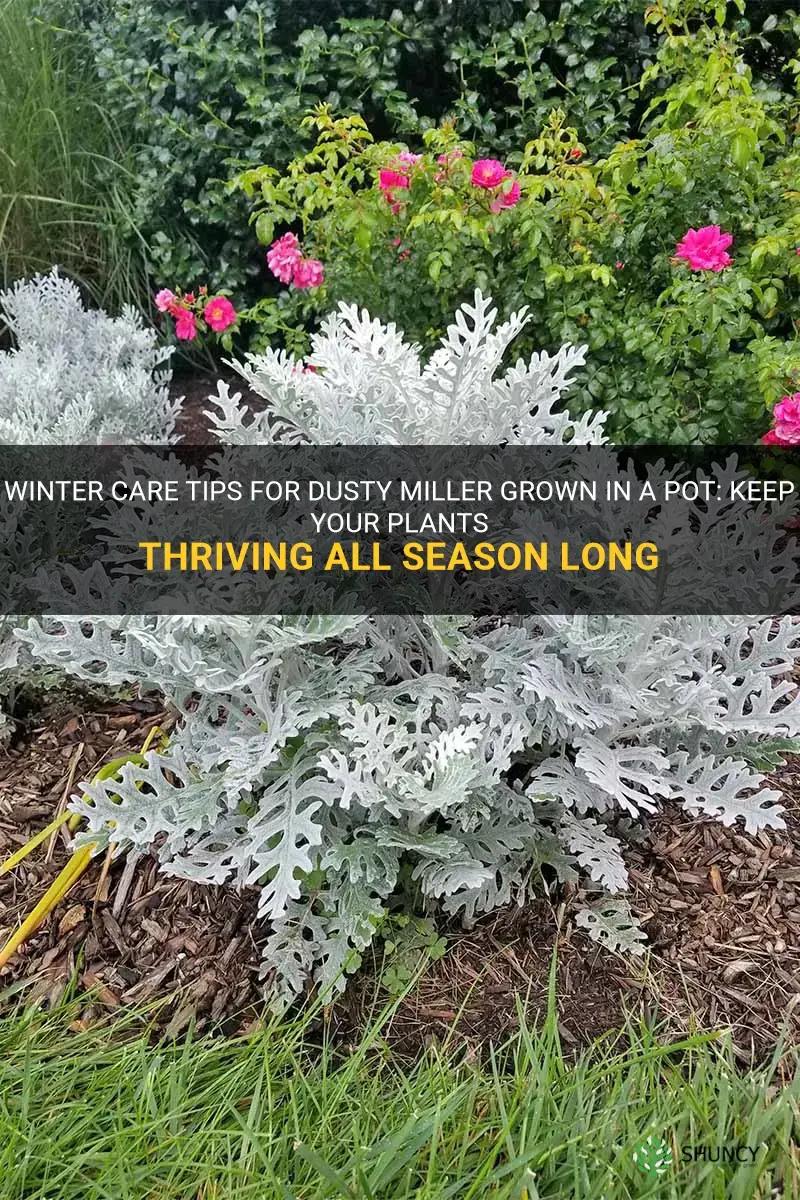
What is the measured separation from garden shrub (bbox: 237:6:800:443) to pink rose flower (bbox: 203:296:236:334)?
371 mm

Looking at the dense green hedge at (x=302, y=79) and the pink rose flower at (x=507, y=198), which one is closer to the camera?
the pink rose flower at (x=507, y=198)

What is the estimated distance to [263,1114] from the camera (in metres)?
1.47

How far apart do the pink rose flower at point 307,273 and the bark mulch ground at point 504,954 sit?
7.00ft

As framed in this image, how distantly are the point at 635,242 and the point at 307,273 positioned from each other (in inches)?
45.0

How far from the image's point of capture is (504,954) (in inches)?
67.1

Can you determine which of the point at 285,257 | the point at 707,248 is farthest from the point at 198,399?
the point at 707,248

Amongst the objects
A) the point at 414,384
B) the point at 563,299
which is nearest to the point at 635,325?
the point at 563,299

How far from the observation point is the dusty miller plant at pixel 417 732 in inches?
58.3

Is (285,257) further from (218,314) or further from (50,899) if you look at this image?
(50,899)

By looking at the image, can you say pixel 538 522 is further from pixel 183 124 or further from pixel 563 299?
pixel 183 124

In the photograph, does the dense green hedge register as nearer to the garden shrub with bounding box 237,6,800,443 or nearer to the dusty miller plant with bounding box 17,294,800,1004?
the garden shrub with bounding box 237,6,800,443

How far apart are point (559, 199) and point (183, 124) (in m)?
2.04

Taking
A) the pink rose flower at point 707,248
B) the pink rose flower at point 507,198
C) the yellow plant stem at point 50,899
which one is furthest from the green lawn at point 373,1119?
the pink rose flower at point 507,198

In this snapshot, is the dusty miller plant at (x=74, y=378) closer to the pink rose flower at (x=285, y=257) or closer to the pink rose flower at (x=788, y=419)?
the pink rose flower at (x=285, y=257)
